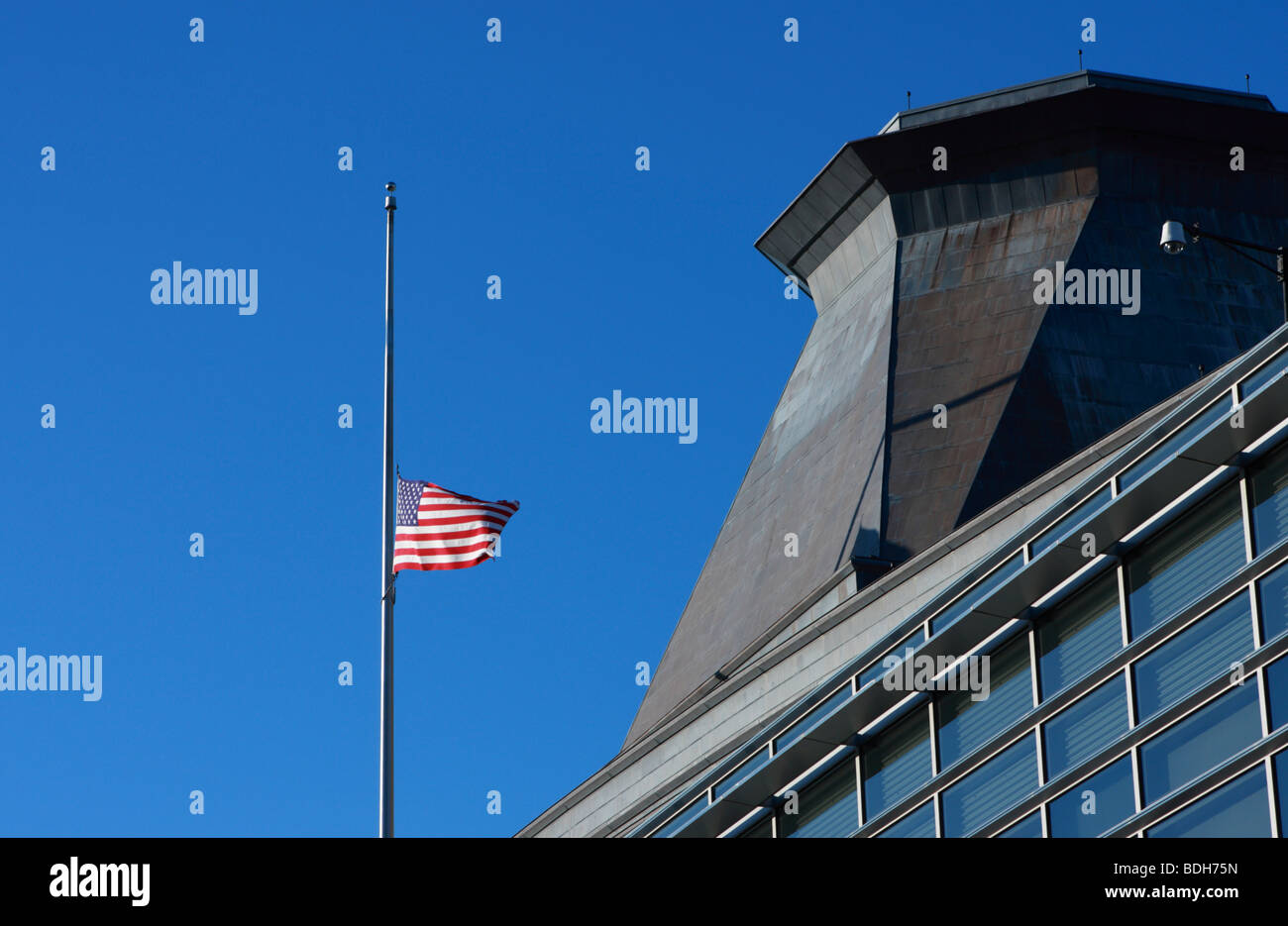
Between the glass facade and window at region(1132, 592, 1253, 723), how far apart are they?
2 cm

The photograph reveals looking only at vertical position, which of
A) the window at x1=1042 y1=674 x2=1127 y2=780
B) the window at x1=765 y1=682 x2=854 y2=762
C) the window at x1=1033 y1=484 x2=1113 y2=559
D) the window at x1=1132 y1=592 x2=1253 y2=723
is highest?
the window at x1=1033 y1=484 x2=1113 y2=559

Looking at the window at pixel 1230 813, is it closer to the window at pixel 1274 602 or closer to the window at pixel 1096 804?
the window at pixel 1096 804

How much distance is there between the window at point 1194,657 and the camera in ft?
70.4

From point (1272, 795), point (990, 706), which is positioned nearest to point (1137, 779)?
point (1272, 795)

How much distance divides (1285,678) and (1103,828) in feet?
10.5

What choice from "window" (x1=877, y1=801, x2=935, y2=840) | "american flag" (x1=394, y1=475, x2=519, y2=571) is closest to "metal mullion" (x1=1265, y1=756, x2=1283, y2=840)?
"window" (x1=877, y1=801, x2=935, y2=840)

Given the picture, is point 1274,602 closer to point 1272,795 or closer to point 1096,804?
point 1272,795

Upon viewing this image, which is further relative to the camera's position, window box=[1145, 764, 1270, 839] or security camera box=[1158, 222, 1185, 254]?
security camera box=[1158, 222, 1185, 254]

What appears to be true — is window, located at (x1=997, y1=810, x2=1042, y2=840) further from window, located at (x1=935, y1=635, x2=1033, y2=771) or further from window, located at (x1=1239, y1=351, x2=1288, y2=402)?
window, located at (x1=1239, y1=351, x2=1288, y2=402)

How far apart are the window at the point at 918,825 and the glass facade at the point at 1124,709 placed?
1.0 inches

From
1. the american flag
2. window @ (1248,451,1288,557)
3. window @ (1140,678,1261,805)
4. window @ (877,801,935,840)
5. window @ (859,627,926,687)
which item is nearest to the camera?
window @ (1140,678,1261,805)

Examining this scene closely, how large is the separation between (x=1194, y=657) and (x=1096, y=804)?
2.14m

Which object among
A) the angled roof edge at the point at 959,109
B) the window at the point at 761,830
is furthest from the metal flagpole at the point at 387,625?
the angled roof edge at the point at 959,109

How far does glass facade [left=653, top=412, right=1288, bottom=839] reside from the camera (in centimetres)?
2095
